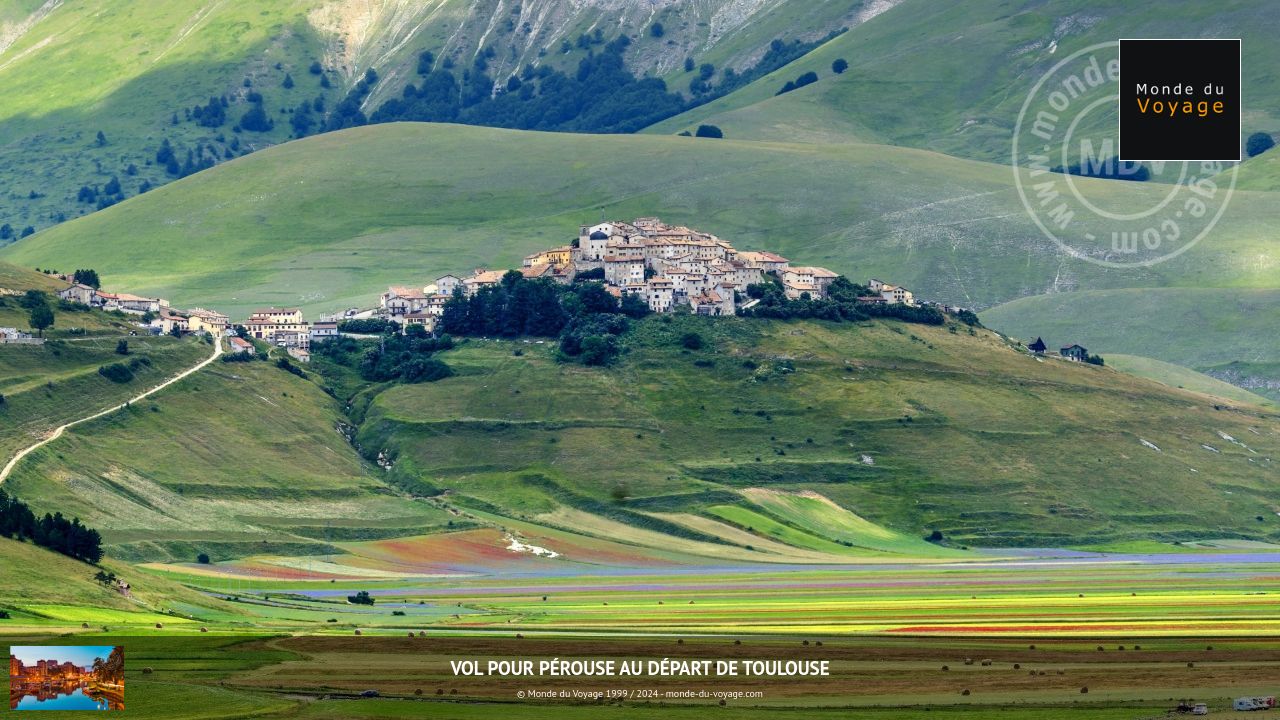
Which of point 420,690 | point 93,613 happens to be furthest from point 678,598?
point 420,690

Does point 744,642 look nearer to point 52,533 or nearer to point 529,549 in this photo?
point 52,533

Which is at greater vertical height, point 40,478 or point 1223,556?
point 40,478

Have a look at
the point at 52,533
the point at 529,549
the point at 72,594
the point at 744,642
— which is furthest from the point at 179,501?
the point at 744,642

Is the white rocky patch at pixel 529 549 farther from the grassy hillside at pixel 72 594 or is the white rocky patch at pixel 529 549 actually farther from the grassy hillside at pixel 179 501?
the grassy hillside at pixel 72 594

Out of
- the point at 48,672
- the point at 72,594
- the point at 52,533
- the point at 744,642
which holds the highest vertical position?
the point at 48,672

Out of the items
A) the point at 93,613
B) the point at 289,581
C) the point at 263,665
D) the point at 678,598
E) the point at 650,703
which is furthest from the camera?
the point at 289,581

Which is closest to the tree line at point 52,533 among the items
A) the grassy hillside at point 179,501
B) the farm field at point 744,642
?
the farm field at point 744,642

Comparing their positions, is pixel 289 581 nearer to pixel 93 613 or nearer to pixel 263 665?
pixel 93 613

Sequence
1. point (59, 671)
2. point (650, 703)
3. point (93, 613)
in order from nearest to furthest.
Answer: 1. point (59, 671)
2. point (650, 703)
3. point (93, 613)
